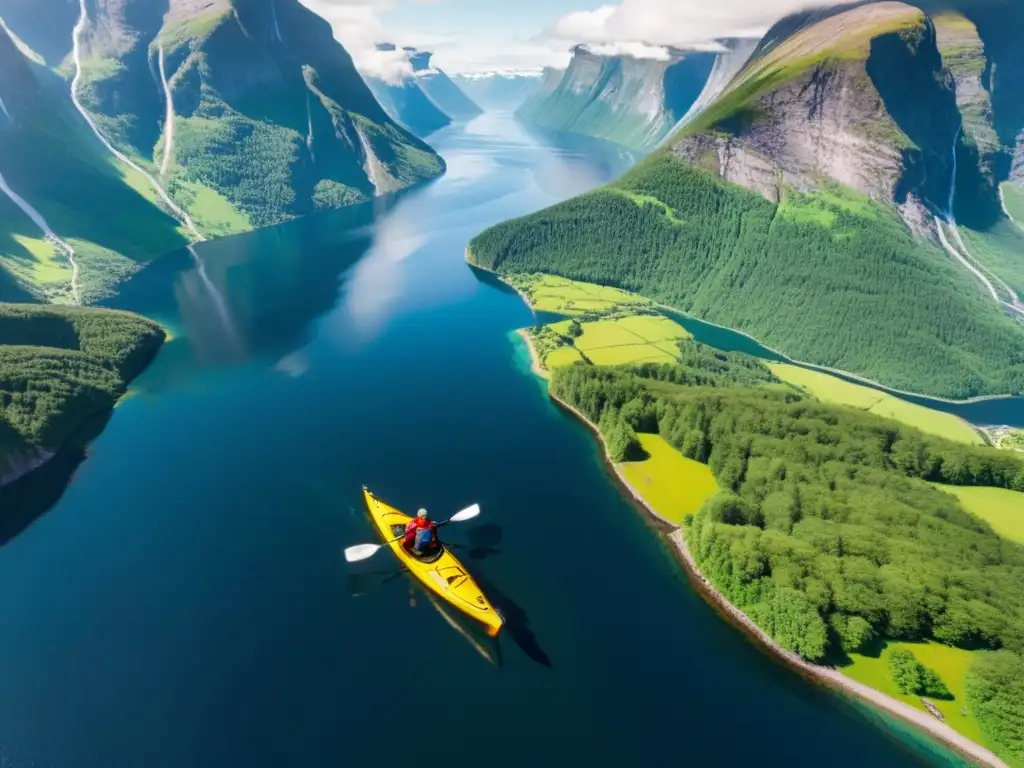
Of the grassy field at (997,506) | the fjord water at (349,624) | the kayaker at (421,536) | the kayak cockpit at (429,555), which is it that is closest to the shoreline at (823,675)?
the fjord water at (349,624)

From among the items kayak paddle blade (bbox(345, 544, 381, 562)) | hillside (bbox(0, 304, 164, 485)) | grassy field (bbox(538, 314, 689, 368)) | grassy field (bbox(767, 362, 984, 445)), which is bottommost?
grassy field (bbox(767, 362, 984, 445))

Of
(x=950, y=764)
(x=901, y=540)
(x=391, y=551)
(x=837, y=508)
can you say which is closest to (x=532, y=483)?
(x=391, y=551)

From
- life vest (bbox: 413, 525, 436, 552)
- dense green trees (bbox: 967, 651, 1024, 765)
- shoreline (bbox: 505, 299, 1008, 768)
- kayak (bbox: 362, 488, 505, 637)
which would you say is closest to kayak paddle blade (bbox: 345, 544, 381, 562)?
kayak (bbox: 362, 488, 505, 637)

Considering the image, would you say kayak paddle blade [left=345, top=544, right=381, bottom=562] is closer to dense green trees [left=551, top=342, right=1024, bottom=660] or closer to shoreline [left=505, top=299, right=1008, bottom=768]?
shoreline [left=505, top=299, right=1008, bottom=768]

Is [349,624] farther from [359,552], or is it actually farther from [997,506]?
[997,506]

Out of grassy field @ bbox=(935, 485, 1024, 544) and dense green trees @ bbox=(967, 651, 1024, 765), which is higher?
dense green trees @ bbox=(967, 651, 1024, 765)

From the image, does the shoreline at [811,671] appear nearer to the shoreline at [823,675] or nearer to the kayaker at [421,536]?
the shoreline at [823,675]

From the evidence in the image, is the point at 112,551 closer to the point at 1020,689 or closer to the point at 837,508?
the point at 837,508
